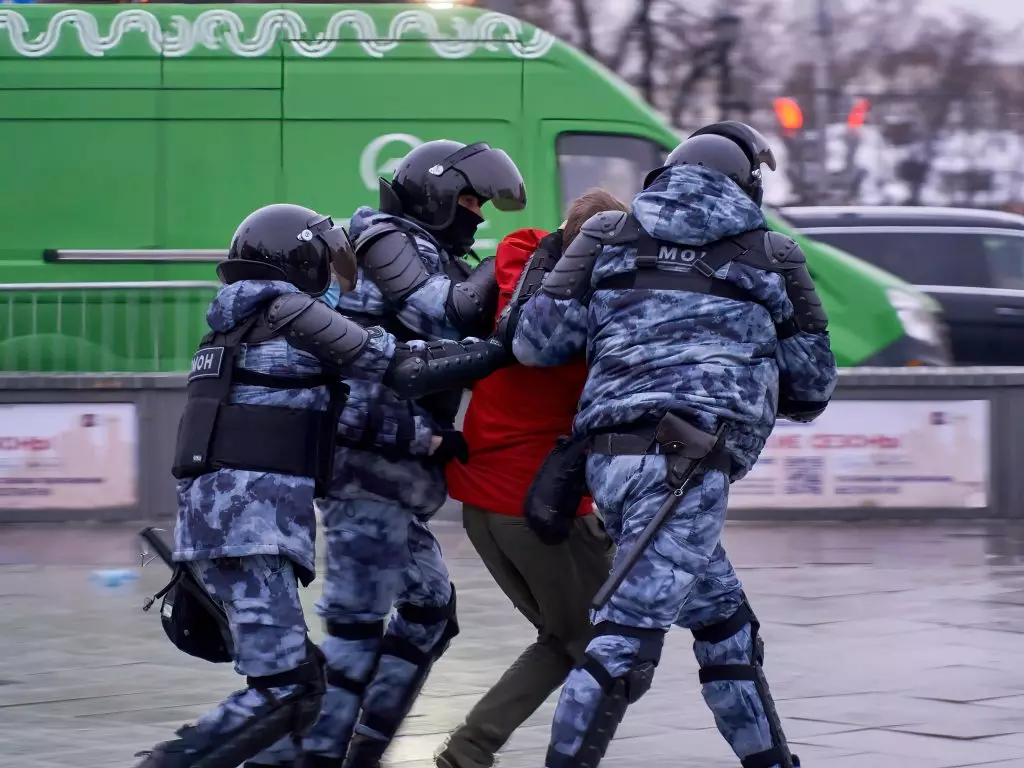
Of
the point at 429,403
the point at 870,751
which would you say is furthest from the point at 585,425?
the point at 870,751

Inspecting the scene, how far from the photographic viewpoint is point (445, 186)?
5430mm

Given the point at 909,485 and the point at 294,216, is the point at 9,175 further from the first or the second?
the point at 294,216

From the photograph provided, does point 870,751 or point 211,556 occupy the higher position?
point 211,556

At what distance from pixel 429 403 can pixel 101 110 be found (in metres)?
8.05

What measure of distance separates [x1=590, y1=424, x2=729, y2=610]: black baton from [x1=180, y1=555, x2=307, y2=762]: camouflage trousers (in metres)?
A: 0.75

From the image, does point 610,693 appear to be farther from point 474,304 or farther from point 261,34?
point 261,34

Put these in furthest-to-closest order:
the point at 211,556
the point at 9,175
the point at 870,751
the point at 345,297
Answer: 1. the point at 9,175
2. the point at 870,751
3. the point at 345,297
4. the point at 211,556

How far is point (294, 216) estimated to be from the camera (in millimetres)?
4973

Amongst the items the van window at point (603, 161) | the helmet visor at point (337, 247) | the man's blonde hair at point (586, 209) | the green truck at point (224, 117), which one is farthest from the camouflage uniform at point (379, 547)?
the van window at point (603, 161)

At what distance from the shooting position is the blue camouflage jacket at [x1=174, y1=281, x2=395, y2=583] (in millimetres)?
4738

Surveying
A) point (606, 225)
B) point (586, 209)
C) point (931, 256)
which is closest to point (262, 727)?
point (606, 225)

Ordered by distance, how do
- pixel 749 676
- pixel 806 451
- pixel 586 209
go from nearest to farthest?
pixel 749 676 → pixel 586 209 → pixel 806 451

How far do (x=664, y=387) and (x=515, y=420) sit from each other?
0.60m

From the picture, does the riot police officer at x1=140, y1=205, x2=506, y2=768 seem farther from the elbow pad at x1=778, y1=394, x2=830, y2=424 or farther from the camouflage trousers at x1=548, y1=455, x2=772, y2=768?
the elbow pad at x1=778, y1=394, x2=830, y2=424
